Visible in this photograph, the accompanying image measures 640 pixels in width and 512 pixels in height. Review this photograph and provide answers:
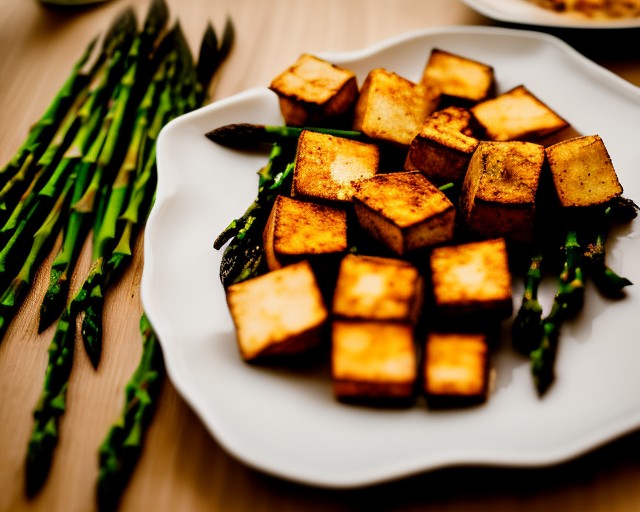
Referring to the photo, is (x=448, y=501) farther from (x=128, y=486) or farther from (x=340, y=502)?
(x=128, y=486)

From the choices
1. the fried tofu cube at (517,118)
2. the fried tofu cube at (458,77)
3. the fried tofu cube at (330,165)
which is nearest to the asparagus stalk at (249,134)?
the fried tofu cube at (330,165)

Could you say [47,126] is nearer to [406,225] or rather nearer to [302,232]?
[302,232]

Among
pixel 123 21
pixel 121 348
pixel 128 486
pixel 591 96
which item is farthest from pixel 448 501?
pixel 123 21

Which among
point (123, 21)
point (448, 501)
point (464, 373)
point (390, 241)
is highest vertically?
point (123, 21)

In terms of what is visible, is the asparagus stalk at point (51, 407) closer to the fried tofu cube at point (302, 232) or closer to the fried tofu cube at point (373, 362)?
the fried tofu cube at point (302, 232)

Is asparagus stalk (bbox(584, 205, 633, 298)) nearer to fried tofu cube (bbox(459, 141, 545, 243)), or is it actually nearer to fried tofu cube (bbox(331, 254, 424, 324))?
fried tofu cube (bbox(459, 141, 545, 243))

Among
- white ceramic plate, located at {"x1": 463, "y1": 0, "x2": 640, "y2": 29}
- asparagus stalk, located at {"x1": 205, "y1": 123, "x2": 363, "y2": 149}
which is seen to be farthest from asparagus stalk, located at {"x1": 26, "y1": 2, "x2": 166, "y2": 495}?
white ceramic plate, located at {"x1": 463, "y1": 0, "x2": 640, "y2": 29}
